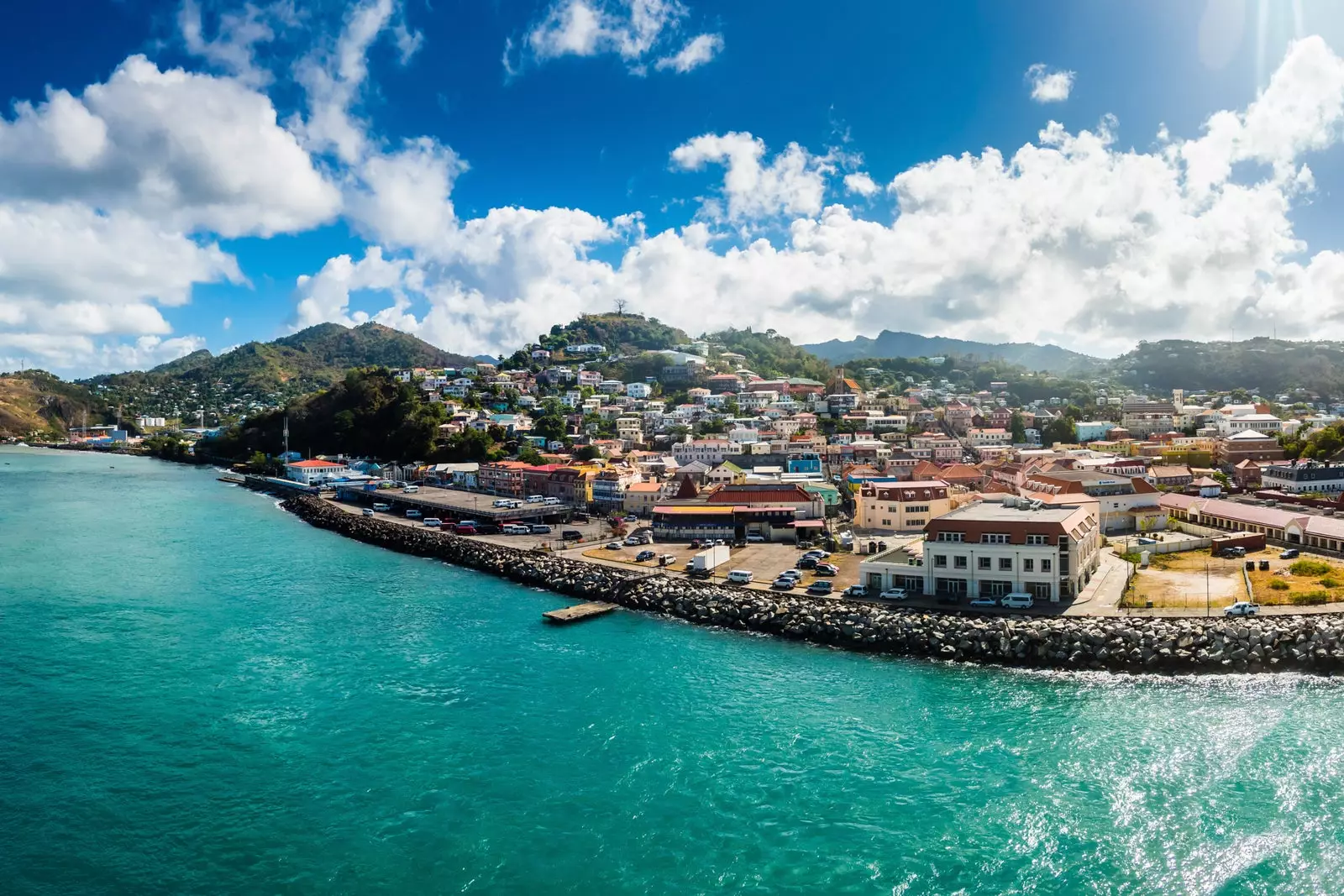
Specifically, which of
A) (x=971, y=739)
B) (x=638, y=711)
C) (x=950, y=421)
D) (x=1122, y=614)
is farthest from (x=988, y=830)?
(x=950, y=421)

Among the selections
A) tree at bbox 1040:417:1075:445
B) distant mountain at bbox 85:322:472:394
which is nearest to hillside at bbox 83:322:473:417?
distant mountain at bbox 85:322:472:394

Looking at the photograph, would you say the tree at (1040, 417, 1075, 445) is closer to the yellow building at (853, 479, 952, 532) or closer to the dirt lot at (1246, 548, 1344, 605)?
the yellow building at (853, 479, 952, 532)

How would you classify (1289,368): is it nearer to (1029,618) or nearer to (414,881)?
(1029,618)

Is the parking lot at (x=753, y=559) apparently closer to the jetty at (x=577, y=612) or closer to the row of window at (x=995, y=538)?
the row of window at (x=995, y=538)

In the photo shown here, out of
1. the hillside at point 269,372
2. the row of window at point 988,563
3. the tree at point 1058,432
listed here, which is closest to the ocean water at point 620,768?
the row of window at point 988,563

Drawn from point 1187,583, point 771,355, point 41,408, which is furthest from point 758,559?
point 41,408

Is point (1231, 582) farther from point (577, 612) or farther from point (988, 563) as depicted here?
point (577, 612)

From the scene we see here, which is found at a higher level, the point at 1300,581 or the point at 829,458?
the point at 829,458
